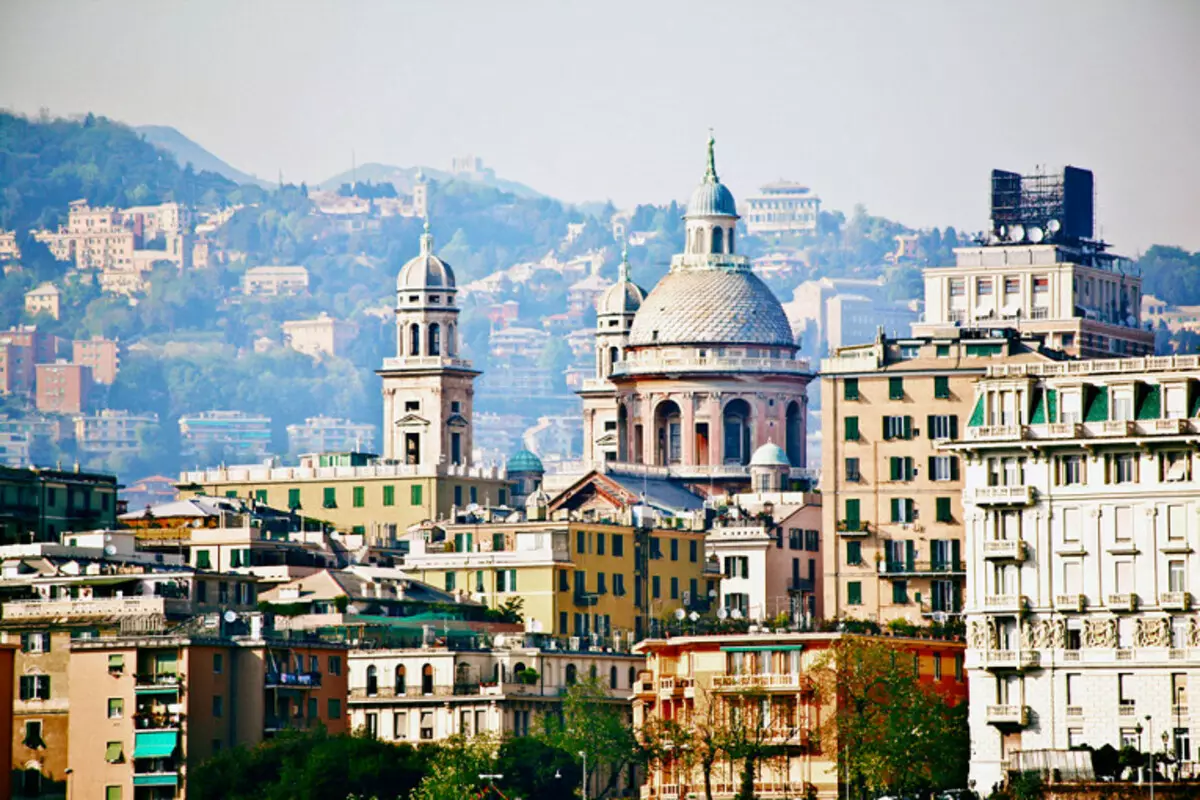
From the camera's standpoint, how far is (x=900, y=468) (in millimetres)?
142500

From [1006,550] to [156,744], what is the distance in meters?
31.5

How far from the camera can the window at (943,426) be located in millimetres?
141250

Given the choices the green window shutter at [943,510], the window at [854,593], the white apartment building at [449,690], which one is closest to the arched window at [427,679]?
the white apartment building at [449,690]

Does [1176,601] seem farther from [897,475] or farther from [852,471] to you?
[852,471]

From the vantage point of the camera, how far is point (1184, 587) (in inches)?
4387

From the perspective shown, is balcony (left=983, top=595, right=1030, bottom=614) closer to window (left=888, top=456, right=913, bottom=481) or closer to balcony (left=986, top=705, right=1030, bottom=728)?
balcony (left=986, top=705, right=1030, bottom=728)

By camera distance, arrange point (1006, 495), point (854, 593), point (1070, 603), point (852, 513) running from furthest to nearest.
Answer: point (852, 513) → point (854, 593) → point (1006, 495) → point (1070, 603)

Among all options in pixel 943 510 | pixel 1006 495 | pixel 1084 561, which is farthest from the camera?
pixel 943 510

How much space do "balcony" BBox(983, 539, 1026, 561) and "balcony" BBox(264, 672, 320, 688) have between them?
3029 centimetres

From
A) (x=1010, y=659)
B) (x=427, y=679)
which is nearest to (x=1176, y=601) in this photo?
(x=1010, y=659)

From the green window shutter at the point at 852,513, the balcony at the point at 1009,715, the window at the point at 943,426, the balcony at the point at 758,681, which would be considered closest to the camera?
the balcony at the point at 1009,715

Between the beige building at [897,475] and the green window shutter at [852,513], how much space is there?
4 centimetres

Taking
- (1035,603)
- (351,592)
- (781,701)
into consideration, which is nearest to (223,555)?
(351,592)

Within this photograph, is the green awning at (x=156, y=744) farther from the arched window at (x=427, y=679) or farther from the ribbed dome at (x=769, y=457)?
the ribbed dome at (x=769, y=457)
